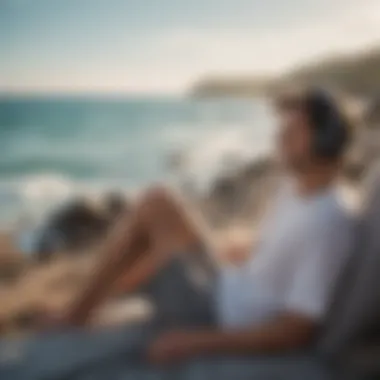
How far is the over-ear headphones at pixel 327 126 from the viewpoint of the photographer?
53.1 inches

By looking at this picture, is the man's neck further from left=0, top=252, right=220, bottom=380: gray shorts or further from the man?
left=0, top=252, right=220, bottom=380: gray shorts

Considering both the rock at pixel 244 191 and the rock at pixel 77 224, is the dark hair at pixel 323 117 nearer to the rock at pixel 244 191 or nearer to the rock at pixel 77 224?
the rock at pixel 244 191

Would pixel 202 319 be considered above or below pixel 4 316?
below

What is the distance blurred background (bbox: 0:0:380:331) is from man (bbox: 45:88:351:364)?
0.12ft

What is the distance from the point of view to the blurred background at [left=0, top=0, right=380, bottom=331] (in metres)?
1.35

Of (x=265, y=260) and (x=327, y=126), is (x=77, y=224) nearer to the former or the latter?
(x=265, y=260)

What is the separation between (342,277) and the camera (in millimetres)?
1342

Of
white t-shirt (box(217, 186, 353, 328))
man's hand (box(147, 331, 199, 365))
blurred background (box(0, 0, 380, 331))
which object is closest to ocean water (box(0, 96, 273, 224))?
blurred background (box(0, 0, 380, 331))

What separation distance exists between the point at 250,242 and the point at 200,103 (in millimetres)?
278

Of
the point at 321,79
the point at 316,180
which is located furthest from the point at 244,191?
the point at 321,79

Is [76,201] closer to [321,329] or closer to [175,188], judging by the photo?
[175,188]

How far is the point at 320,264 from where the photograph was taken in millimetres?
1341

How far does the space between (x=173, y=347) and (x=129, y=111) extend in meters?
0.45


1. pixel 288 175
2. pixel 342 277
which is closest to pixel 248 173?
pixel 288 175
